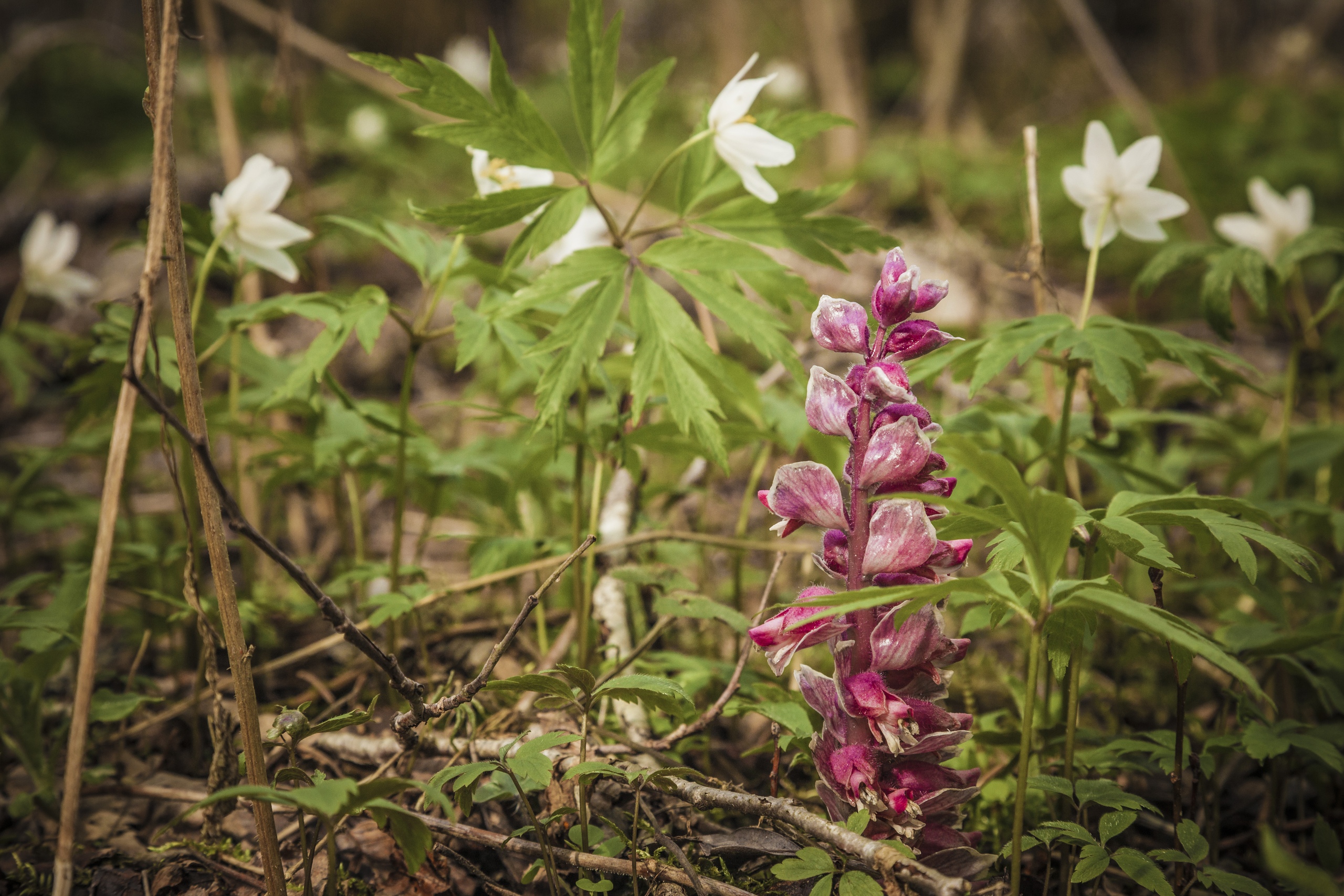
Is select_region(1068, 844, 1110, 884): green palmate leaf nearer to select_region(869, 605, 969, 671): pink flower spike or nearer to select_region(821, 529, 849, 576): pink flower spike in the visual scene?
select_region(869, 605, 969, 671): pink flower spike

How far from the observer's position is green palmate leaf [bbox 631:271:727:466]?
1.66 m

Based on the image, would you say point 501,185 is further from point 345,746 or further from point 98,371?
point 345,746

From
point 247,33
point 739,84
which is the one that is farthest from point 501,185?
point 247,33

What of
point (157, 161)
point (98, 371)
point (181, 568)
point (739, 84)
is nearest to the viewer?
point (157, 161)

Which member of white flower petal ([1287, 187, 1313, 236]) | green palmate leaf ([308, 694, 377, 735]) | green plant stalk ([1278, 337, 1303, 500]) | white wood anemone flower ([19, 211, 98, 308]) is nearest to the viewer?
green palmate leaf ([308, 694, 377, 735])

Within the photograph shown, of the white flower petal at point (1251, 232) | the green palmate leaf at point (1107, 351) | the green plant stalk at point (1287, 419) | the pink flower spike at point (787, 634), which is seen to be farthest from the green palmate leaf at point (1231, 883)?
the white flower petal at point (1251, 232)

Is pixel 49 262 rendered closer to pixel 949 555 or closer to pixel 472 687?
pixel 472 687

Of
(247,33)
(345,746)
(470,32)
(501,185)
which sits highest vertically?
(247,33)

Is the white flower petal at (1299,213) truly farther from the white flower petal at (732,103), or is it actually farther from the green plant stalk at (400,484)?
the green plant stalk at (400,484)

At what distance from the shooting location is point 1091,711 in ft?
7.88

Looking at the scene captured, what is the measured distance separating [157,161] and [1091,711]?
2695 millimetres

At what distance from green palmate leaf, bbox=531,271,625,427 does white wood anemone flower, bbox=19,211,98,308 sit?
2.31 meters

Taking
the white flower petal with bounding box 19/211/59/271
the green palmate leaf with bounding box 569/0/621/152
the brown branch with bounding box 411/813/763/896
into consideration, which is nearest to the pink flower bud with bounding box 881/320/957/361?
the green palmate leaf with bounding box 569/0/621/152

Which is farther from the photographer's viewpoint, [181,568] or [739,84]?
[181,568]
